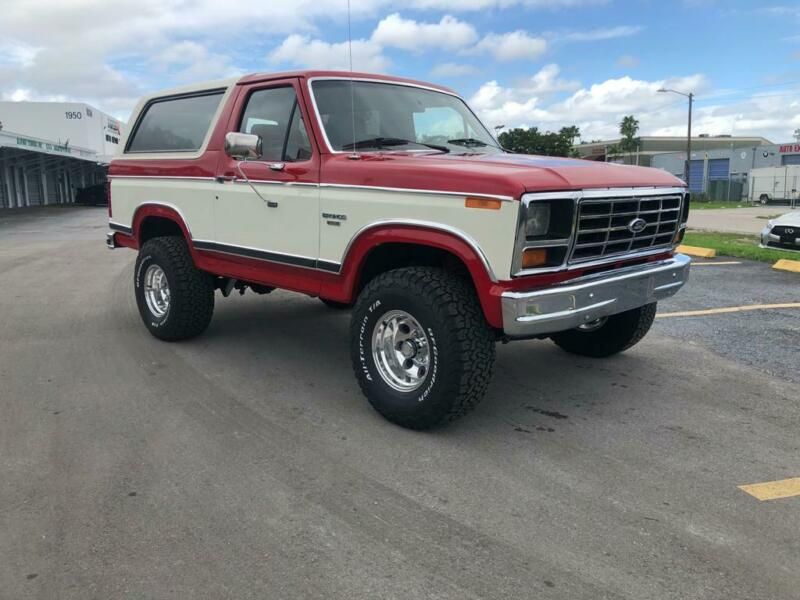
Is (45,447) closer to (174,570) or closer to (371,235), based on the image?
(174,570)

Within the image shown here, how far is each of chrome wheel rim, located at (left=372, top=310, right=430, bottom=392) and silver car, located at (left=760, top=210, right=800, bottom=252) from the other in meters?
10.7

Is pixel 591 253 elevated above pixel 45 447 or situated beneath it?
elevated above

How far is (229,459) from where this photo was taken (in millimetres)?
3705

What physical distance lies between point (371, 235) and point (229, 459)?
60.8 inches

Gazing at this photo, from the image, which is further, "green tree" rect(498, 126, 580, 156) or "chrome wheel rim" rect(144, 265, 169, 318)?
"green tree" rect(498, 126, 580, 156)

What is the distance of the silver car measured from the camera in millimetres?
12148

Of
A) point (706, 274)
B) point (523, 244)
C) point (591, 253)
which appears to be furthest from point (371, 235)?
point (706, 274)

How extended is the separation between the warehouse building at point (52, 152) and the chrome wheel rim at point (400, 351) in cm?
2816

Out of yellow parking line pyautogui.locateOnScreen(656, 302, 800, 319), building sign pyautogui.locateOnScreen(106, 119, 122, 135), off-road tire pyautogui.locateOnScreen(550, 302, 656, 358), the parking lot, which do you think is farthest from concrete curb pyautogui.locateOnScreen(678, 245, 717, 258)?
building sign pyautogui.locateOnScreen(106, 119, 122, 135)

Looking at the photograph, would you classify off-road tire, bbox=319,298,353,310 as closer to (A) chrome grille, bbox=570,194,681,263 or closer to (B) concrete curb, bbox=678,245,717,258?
(A) chrome grille, bbox=570,194,681,263

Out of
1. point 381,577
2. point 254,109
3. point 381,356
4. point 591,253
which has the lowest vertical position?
point 381,577

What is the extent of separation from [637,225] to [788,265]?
739 cm

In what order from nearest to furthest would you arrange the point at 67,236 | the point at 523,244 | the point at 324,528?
the point at 324,528 → the point at 523,244 → the point at 67,236

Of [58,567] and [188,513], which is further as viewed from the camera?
[188,513]
